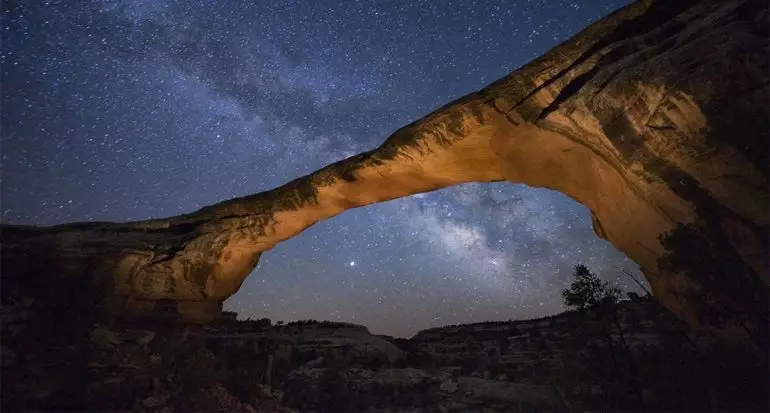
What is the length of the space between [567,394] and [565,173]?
7510 millimetres

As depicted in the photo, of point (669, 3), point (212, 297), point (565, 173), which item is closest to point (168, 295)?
point (212, 297)

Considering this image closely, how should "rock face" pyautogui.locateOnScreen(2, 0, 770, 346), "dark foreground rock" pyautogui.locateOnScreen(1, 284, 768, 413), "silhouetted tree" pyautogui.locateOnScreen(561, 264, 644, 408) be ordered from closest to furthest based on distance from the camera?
"rock face" pyautogui.locateOnScreen(2, 0, 770, 346), "dark foreground rock" pyautogui.locateOnScreen(1, 284, 768, 413), "silhouetted tree" pyautogui.locateOnScreen(561, 264, 644, 408)

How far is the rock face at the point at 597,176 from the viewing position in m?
6.28

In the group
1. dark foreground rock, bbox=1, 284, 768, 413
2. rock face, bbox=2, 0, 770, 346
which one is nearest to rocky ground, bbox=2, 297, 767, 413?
dark foreground rock, bbox=1, 284, 768, 413

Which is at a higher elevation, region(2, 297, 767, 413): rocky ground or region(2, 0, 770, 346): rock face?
region(2, 0, 770, 346): rock face

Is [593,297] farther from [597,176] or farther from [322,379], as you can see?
[322,379]

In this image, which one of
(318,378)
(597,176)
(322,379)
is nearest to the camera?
(597,176)

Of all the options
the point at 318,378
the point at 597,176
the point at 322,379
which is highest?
the point at 597,176

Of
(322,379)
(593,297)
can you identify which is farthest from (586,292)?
(322,379)

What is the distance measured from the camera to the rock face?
247 inches

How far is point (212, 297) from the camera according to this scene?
1456cm

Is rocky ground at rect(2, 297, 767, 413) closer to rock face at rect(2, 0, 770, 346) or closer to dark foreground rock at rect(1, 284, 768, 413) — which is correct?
dark foreground rock at rect(1, 284, 768, 413)

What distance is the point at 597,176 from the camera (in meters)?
9.74

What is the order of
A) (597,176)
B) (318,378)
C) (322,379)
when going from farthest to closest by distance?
(318,378) → (322,379) → (597,176)
